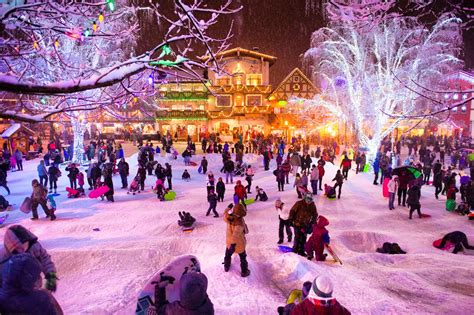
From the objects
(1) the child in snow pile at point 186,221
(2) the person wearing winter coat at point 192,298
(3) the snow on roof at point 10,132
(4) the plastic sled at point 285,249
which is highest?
(3) the snow on roof at point 10,132

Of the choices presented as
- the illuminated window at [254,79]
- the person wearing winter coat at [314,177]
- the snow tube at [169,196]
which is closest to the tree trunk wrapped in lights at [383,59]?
the person wearing winter coat at [314,177]

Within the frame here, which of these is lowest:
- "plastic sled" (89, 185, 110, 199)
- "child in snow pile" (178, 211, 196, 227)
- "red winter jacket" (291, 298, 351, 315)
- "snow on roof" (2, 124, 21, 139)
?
"child in snow pile" (178, 211, 196, 227)

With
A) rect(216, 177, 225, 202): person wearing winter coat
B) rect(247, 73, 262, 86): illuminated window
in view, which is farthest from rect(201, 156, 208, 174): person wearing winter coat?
rect(247, 73, 262, 86): illuminated window

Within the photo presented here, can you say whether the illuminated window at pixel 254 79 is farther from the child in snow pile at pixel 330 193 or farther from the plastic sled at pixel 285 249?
the plastic sled at pixel 285 249

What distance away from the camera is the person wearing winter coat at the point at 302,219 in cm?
709

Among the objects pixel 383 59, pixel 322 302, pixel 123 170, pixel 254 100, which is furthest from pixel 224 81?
pixel 322 302

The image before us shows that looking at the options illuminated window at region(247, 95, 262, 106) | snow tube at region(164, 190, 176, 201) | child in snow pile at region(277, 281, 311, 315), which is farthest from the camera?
illuminated window at region(247, 95, 262, 106)

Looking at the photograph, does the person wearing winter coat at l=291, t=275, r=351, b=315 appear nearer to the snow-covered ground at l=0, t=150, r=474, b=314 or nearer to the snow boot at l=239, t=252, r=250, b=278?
the snow-covered ground at l=0, t=150, r=474, b=314

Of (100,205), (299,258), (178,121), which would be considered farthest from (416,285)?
(178,121)

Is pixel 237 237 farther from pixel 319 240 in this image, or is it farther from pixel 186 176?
pixel 186 176

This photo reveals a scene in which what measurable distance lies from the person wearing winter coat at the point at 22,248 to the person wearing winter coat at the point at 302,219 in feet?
15.9

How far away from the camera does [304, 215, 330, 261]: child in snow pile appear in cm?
668

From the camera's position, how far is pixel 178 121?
40062mm

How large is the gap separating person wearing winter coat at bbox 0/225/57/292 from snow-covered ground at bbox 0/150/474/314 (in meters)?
1.04
